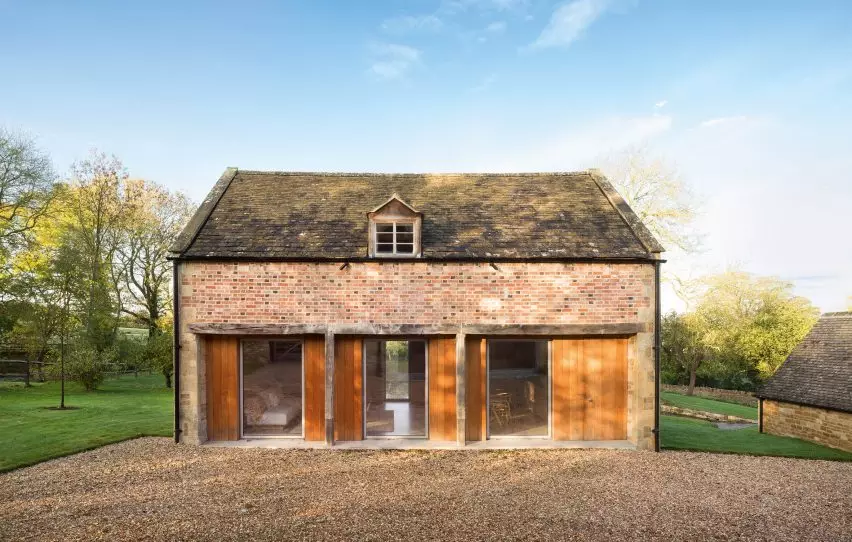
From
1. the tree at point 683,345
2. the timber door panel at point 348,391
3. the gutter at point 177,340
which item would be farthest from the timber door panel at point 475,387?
the tree at point 683,345

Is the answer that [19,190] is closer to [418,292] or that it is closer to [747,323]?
[418,292]

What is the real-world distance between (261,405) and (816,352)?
749 inches

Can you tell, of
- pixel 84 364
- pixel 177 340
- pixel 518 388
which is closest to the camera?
pixel 177 340

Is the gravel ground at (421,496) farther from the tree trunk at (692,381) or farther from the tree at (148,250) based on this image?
the tree trunk at (692,381)

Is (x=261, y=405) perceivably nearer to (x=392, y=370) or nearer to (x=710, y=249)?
(x=392, y=370)

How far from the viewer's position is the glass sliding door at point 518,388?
11477 mm

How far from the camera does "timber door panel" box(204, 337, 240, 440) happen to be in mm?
11141

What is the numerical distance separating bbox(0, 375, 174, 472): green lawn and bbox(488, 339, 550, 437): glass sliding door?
929 cm

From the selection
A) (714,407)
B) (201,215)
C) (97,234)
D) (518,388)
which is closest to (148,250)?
(97,234)

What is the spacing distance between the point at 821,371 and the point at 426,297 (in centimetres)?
1420

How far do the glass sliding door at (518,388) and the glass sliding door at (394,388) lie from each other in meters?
1.92

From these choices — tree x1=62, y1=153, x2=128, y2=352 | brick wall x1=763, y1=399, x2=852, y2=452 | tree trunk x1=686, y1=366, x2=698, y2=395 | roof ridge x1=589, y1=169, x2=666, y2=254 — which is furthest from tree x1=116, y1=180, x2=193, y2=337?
tree trunk x1=686, y1=366, x2=698, y2=395

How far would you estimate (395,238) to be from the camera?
11430 millimetres

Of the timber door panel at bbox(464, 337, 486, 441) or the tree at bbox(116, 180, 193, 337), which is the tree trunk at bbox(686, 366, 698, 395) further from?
the tree at bbox(116, 180, 193, 337)
